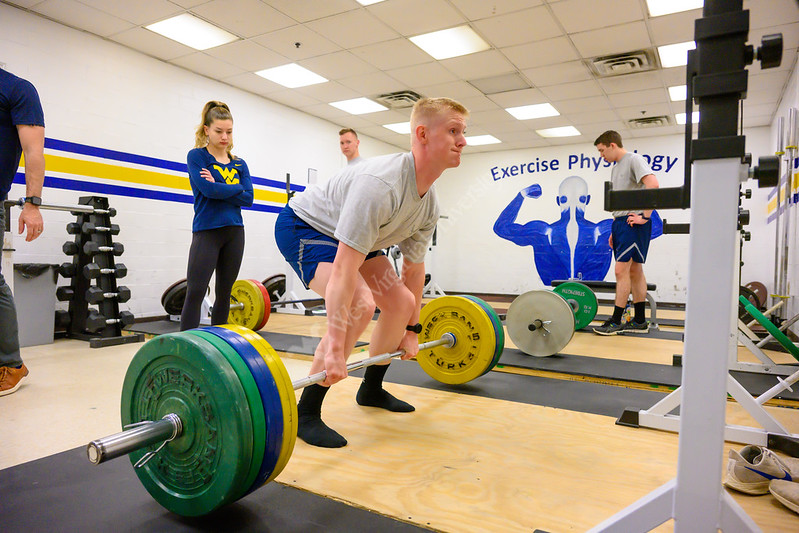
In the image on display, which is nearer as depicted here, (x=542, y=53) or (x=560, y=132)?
(x=542, y=53)

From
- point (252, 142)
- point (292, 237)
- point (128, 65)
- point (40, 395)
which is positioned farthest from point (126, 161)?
point (292, 237)

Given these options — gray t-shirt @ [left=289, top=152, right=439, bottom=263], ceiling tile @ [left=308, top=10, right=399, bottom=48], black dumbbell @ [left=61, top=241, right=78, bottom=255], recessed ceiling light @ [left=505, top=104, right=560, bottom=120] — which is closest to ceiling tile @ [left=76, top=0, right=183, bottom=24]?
ceiling tile @ [left=308, top=10, right=399, bottom=48]

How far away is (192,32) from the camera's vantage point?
12.9 ft

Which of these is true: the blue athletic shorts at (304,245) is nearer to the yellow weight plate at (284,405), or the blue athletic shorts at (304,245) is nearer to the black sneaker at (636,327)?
the yellow weight plate at (284,405)

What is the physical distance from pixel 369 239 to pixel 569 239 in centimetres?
657

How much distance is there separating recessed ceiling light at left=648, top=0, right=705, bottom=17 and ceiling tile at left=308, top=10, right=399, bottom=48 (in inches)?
73.8

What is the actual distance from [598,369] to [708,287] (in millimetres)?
1825

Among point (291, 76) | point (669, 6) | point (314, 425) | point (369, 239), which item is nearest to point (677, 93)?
point (669, 6)

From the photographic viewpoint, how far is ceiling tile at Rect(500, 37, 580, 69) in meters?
4.08

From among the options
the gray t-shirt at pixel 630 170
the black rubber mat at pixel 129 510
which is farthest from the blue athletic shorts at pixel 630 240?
the black rubber mat at pixel 129 510

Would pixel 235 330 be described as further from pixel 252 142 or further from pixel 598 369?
pixel 252 142

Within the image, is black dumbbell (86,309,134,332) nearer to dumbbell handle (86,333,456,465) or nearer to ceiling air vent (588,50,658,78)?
dumbbell handle (86,333,456,465)

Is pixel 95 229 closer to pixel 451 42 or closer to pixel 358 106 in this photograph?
pixel 451 42

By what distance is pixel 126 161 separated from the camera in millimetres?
4156
